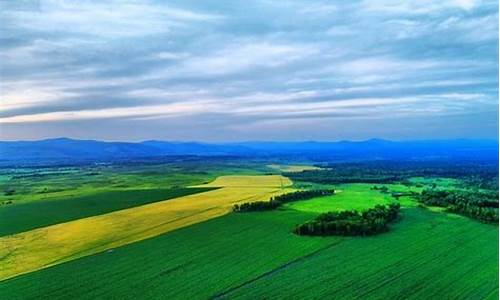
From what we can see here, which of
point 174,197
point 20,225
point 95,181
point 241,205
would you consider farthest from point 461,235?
point 95,181

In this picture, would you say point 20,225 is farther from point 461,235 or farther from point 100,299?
point 461,235

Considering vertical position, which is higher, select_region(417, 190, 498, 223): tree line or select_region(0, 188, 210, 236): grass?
select_region(417, 190, 498, 223): tree line

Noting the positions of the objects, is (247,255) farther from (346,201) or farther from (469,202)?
(469,202)

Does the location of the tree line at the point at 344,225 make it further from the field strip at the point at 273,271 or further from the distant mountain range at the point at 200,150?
the distant mountain range at the point at 200,150

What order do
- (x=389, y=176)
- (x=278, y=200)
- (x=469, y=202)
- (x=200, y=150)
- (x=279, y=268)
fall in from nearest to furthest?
(x=279, y=268) → (x=469, y=202) → (x=278, y=200) → (x=389, y=176) → (x=200, y=150)

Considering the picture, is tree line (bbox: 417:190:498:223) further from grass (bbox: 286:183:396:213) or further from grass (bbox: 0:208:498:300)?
grass (bbox: 286:183:396:213)

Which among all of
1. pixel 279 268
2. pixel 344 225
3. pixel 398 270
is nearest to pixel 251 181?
pixel 344 225

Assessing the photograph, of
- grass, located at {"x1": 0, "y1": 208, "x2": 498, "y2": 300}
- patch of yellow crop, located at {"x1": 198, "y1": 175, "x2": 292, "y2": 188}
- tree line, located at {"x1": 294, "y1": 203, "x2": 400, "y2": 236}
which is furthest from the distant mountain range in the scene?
grass, located at {"x1": 0, "y1": 208, "x2": 498, "y2": 300}
